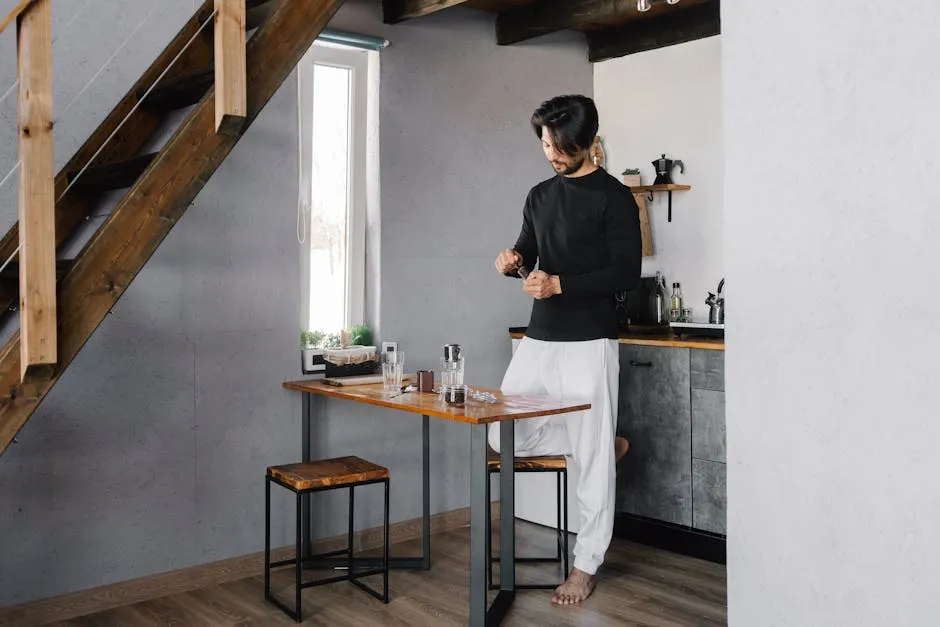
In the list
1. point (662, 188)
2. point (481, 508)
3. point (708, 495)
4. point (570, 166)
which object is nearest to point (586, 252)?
point (570, 166)

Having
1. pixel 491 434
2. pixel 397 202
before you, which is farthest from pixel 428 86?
pixel 491 434

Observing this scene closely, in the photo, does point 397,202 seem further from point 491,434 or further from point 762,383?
point 762,383

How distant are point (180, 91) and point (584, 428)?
190 cm

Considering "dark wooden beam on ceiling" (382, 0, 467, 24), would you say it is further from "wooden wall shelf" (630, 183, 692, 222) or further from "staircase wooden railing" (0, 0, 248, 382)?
"staircase wooden railing" (0, 0, 248, 382)

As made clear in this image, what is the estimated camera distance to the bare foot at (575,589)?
3.40 meters

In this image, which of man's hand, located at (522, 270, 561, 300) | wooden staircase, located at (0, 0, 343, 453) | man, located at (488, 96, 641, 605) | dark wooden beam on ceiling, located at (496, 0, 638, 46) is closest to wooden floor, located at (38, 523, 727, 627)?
man, located at (488, 96, 641, 605)

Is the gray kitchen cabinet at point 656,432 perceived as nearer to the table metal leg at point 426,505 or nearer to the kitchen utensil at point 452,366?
the table metal leg at point 426,505

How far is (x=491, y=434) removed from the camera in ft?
11.9

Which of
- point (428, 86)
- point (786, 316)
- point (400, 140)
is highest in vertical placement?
point (428, 86)

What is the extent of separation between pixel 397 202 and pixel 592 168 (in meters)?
1.17

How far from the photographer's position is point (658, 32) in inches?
188

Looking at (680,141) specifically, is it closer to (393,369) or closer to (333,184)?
(333,184)

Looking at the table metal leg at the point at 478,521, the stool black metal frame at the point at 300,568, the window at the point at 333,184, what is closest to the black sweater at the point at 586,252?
the table metal leg at the point at 478,521

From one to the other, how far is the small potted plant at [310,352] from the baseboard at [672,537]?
5.18 ft
